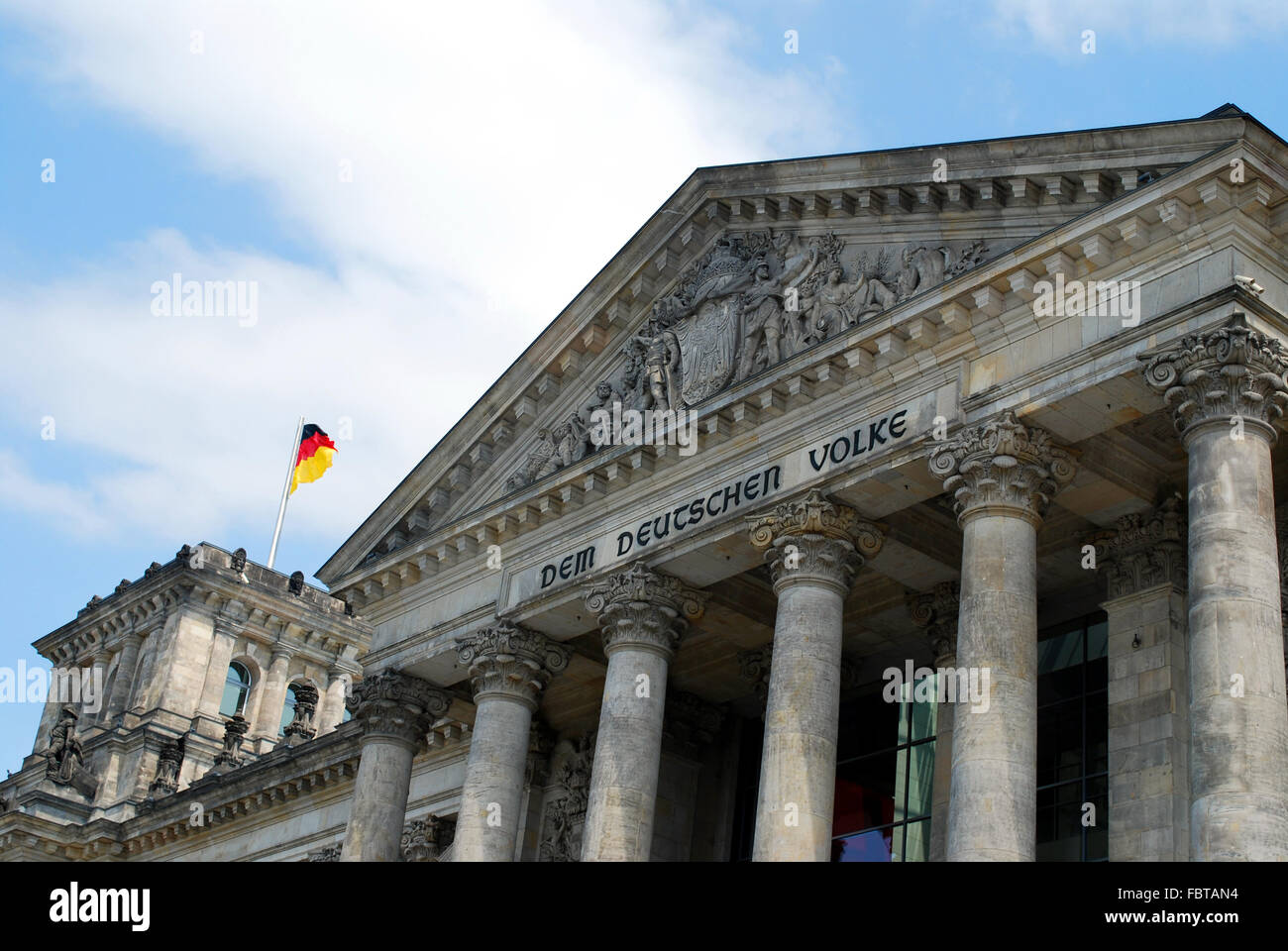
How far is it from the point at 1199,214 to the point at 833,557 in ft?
22.8

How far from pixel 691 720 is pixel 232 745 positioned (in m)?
25.4

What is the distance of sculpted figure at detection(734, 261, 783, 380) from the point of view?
27609 mm

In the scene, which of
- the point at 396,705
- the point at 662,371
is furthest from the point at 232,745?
the point at 662,371

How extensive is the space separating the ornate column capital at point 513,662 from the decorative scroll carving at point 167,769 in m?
24.8

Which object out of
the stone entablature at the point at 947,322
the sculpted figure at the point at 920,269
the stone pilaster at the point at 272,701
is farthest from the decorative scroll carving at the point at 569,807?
the stone pilaster at the point at 272,701

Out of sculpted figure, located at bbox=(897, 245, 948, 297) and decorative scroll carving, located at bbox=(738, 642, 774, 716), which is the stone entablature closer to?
sculpted figure, located at bbox=(897, 245, 948, 297)

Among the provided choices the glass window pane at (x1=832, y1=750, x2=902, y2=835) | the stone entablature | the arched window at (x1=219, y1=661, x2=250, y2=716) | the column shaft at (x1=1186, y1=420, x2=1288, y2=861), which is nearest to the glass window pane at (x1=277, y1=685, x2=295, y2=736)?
the arched window at (x1=219, y1=661, x2=250, y2=716)

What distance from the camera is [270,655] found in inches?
2410

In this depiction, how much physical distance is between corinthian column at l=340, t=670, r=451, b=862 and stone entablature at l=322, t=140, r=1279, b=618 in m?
3.91

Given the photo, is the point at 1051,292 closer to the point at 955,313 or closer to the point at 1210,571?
the point at 955,313

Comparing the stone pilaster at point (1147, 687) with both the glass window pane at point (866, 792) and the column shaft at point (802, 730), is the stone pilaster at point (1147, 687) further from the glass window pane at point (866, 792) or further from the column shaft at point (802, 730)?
the glass window pane at point (866, 792)

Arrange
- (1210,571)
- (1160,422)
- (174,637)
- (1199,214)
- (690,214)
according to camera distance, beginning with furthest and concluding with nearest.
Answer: (174,637), (690,214), (1160,422), (1199,214), (1210,571)
